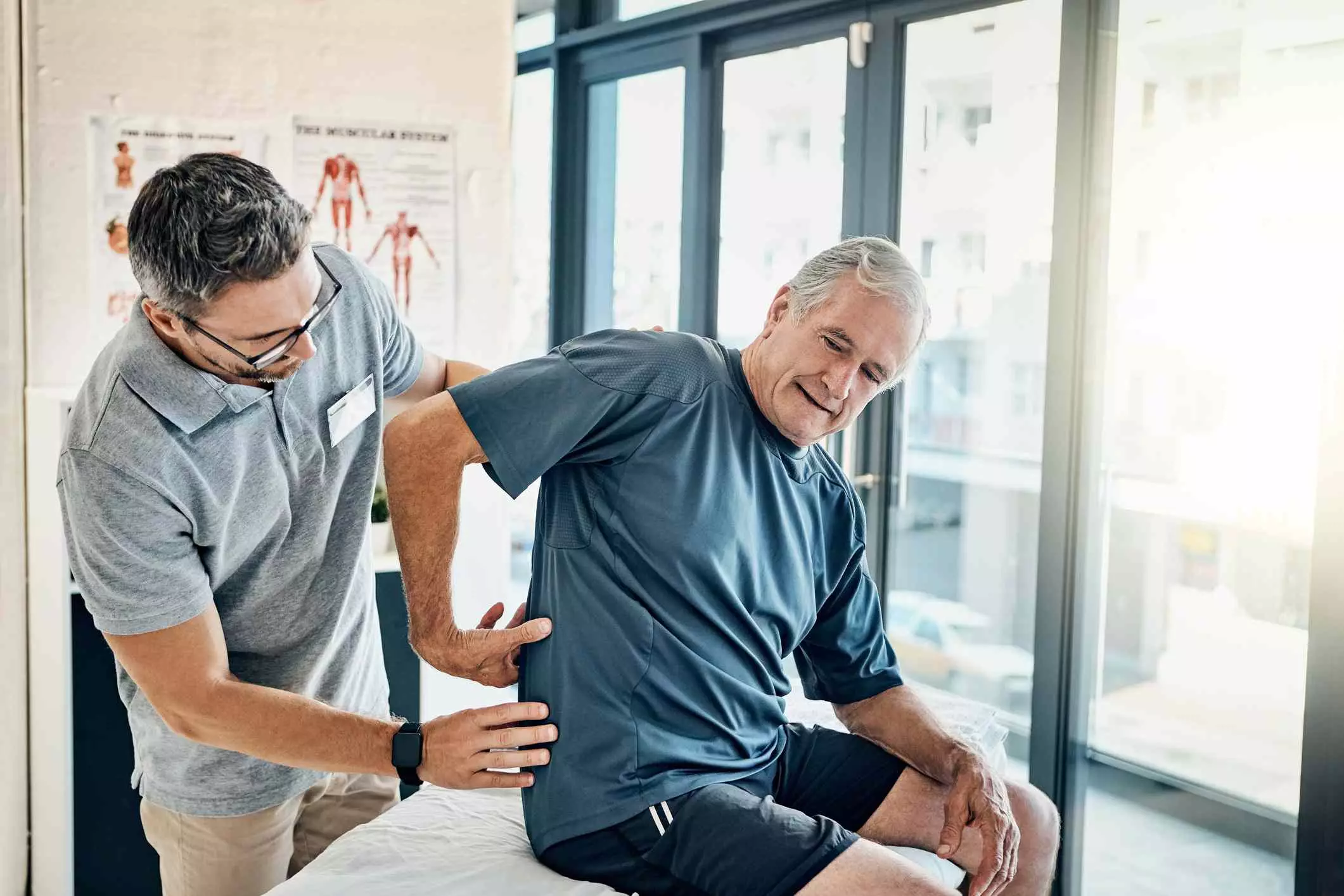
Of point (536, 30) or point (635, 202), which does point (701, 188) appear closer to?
point (635, 202)

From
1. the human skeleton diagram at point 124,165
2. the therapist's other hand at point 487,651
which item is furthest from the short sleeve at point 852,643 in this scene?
the human skeleton diagram at point 124,165

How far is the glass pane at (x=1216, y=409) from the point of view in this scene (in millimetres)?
2137

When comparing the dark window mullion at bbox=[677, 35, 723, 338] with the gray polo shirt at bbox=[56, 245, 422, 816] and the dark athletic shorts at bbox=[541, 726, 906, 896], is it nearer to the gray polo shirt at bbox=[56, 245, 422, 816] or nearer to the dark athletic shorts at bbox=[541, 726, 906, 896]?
the gray polo shirt at bbox=[56, 245, 422, 816]

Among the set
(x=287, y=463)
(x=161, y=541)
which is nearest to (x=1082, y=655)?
(x=287, y=463)

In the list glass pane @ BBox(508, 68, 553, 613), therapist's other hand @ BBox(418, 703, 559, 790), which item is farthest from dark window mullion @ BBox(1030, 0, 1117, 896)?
glass pane @ BBox(508, 68, 553, 613)

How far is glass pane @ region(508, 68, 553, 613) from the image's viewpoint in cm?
415

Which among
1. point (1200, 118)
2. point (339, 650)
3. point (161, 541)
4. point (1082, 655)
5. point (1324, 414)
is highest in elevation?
point (1200, 118)

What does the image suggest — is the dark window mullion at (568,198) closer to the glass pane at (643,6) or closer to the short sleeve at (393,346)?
the glass pane at (643,6)

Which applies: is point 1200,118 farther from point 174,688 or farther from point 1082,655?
point 174,688

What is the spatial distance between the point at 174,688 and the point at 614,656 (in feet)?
1.85

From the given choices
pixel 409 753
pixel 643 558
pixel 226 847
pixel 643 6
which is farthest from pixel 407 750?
pixel 643 6

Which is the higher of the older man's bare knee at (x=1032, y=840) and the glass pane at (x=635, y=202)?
the glass pane at (x=635, y=202)

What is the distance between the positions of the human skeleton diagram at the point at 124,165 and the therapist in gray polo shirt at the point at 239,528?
1.15 m

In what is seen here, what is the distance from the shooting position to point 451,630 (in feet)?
5.06
